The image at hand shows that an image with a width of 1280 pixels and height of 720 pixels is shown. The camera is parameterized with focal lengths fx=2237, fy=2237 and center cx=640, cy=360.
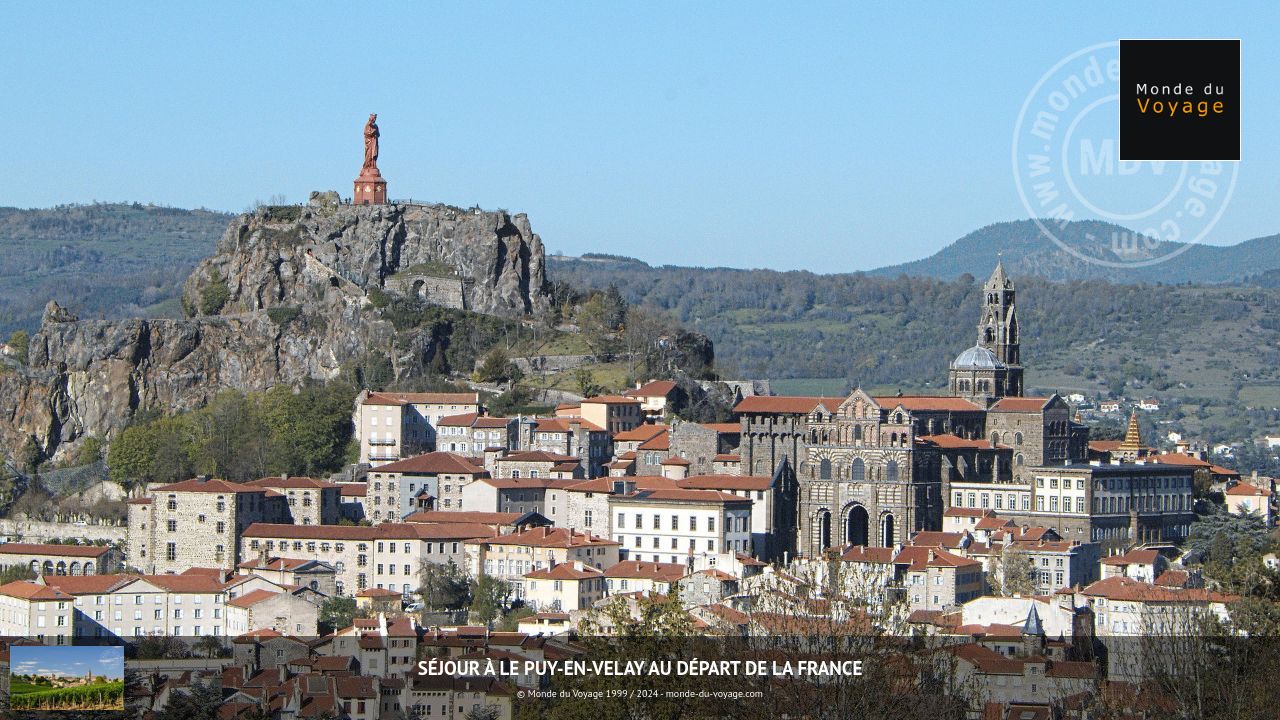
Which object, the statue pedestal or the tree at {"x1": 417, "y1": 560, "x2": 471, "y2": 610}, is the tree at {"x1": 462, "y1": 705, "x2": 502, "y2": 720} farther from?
the statue pedestal

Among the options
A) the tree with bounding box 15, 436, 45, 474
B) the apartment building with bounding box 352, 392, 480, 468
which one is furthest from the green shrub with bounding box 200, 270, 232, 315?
the apartment building with bounding box 352, 392, 480, 468

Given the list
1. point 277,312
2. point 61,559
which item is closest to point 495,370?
point 277,312

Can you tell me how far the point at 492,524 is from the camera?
7938 centimetres

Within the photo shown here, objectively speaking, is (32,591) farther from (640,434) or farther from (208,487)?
(640,434)

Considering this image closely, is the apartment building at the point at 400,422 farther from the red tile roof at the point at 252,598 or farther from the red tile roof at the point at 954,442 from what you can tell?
the red tile roof at the point at 954,442

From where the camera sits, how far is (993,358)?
88.9m

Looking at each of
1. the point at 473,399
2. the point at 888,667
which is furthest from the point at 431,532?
the point at 888,667

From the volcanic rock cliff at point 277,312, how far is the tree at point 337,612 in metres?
26.7

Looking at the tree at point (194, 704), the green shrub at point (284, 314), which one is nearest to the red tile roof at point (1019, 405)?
the green shrub at point (284, 314)

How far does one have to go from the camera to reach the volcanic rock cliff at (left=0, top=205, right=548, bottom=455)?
10269 centimetres

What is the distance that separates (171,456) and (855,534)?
96.0 feet

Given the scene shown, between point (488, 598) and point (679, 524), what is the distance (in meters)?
7.64

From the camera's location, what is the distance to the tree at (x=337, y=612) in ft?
235

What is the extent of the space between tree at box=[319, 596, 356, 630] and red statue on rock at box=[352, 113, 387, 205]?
132 feet
